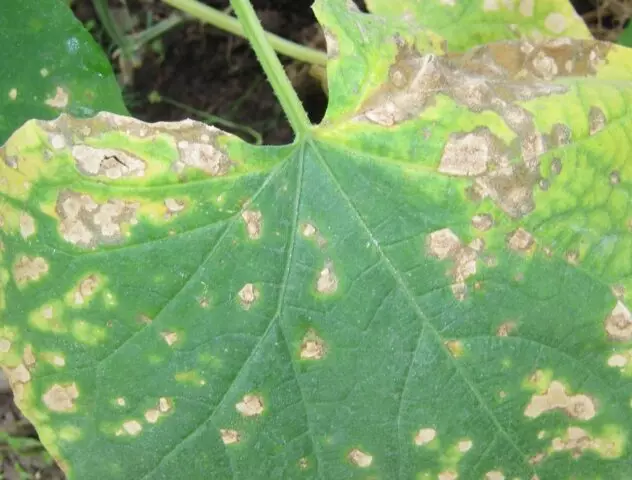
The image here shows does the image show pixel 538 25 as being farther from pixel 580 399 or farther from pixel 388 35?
pixel 580 399

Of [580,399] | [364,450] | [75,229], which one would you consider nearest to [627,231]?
[580,399]

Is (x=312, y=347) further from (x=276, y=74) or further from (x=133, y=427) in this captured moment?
(x=276, y=74)

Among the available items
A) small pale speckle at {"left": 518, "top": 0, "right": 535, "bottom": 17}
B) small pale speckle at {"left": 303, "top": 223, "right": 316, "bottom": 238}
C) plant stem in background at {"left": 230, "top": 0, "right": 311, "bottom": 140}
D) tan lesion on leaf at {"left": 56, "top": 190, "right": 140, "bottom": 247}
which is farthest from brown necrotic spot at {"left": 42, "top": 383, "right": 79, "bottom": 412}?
small pale speckle at {"left": 518, "top": 0, "right": 535, "bottom": 17}

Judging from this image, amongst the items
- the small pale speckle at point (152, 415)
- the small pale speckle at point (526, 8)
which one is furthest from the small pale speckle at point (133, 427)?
the small pale speckle at point (526, 8)

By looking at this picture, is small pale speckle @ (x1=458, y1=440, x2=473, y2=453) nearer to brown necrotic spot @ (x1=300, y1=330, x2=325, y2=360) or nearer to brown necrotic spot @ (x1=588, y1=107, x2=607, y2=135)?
brown necrotic spot @ (x1=300, y1=330, x2=325, y2=360)

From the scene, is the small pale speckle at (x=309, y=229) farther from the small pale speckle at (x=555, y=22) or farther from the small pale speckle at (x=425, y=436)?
the small pale speckle at (x=555, y=22)

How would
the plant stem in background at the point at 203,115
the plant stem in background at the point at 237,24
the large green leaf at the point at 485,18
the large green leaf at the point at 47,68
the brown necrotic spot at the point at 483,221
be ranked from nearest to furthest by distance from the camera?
the brown necrotic spot at the point at 483,221 → the large green leaf at the point at 485,18 → the large green leaf at the point at 47,68 → the plant stem in background at the point at 237,24 → the plant stem in background at the point at 203,115

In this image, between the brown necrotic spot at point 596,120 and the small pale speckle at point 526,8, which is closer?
the brown necrotic spot at point 596,120
